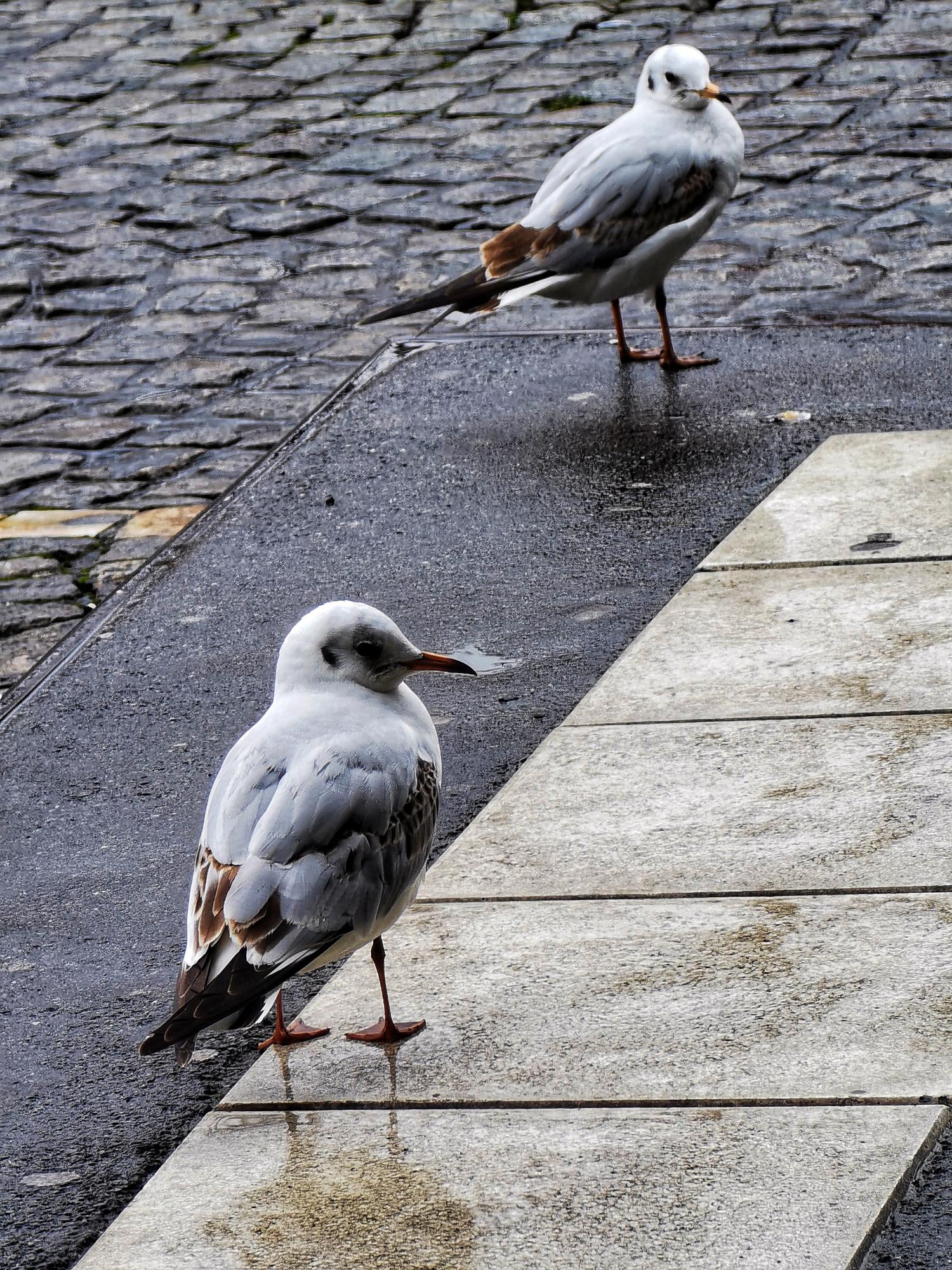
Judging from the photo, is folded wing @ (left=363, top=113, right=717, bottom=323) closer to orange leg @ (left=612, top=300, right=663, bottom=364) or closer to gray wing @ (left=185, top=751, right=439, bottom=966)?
orange leg @ (left=612, top=300, right=663, bottom=364)

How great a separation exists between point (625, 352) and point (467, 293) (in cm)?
79

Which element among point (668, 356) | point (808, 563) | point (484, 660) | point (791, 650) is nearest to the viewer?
point (791, 650)

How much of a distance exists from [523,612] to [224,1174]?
2.71m

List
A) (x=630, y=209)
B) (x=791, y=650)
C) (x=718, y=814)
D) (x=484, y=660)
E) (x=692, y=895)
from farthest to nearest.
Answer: (x=630, y=209)
(x=484, y=660)
(x=791, y=650)
(x=718, y=814)
(x=692, y=895)

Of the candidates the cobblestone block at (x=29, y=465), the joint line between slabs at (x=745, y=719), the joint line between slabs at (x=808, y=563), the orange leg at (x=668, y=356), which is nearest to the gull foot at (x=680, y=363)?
the orange leg at (x=668, y=356)

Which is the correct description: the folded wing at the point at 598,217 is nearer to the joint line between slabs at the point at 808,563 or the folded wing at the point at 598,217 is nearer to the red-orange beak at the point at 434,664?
the joint line between slabs at the point at 808,563

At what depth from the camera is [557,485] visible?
262 inches

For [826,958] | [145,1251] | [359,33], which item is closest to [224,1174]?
[145,1251]

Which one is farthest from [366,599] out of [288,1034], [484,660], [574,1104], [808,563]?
[574,1104]

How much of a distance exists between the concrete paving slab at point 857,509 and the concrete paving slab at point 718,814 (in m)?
1.16

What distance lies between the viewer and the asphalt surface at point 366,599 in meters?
3.65

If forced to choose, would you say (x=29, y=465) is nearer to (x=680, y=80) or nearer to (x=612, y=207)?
(x=612, y=207)

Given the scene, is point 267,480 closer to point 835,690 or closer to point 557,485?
point 557,485

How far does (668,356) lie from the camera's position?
7.54m
